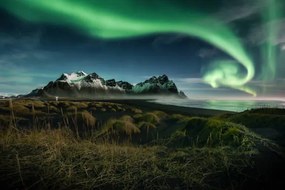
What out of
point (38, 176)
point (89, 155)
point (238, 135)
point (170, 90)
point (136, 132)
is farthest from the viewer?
point (170, 90)

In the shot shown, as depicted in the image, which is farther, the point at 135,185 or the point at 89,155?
the point at 89,155

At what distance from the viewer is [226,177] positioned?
371 cm

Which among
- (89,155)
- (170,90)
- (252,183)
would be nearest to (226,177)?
(252,183)

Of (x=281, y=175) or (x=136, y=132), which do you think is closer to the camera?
(x=281, y=175)

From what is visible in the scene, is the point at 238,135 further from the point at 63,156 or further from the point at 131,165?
the point at 63,156

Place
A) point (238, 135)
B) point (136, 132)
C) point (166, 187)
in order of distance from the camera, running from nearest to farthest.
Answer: point (166, 187) → point (238, 135) → point (136, 132)

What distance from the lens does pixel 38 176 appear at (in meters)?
3.65

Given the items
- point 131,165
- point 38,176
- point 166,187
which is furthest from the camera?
point 131,165

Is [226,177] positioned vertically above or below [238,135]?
below

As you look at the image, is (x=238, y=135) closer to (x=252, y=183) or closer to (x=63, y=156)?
(x=252, y=183)

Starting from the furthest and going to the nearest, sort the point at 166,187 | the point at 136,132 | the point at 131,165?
the point at 136,132 → the point at 131,165 → the point at 166,187

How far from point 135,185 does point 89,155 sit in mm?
1234

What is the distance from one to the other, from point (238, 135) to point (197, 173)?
1715 mm

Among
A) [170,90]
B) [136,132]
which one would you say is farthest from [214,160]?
[170,90]
